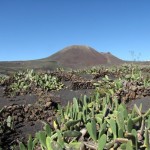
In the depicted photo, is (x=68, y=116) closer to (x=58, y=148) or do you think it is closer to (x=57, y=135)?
(x=57, y=135)

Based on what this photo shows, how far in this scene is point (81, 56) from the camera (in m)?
55.8

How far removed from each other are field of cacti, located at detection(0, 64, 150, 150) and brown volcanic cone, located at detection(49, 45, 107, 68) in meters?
40.2

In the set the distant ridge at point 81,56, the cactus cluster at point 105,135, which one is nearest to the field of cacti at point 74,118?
the cactus cluster at point 105,135

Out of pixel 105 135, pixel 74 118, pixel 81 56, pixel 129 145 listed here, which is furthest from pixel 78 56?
pixel 129 145

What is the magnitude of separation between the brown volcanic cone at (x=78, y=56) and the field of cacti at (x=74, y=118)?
40.2 meters

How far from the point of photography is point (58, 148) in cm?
473

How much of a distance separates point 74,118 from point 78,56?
49746 millimetres

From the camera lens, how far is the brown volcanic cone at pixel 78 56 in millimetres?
54566

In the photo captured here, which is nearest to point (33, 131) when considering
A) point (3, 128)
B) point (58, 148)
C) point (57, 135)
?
point (3, 128)

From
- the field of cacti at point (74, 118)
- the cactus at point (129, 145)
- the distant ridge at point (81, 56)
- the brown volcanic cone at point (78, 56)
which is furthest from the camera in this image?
the distant ridge at point (81, 56)

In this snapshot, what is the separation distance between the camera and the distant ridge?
180 ft

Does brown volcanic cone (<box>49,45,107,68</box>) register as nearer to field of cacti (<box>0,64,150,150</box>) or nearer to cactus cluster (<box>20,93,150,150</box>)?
field of cacti (<box>0,64,150,150</box>)

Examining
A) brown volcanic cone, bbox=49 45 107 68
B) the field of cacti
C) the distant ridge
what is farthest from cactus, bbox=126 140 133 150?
the distant ridge

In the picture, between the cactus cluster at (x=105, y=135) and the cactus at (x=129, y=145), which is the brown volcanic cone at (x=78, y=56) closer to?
the cactus cluster at (x=105, y=135)
